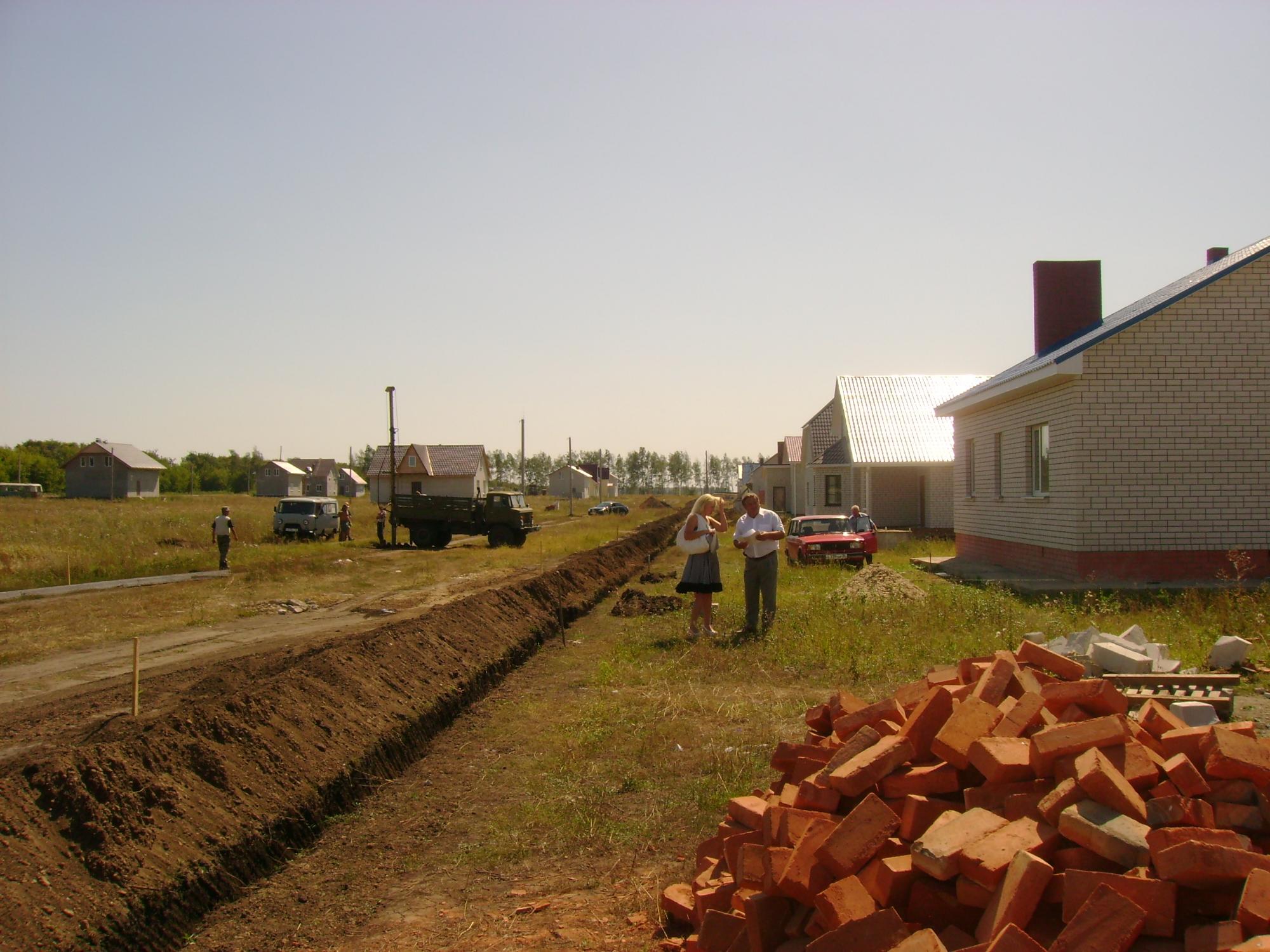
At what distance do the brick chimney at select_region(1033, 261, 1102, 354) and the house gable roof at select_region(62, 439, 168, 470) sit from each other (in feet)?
263

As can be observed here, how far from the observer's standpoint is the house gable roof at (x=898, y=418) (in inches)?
1133

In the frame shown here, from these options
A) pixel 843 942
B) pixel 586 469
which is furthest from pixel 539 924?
pixel 586 469

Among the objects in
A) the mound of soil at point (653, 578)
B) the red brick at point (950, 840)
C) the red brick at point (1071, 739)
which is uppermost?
the red brick at point (1071, 739)

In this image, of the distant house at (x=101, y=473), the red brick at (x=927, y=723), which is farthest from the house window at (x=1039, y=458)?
the distant house at (x=101, y=473)

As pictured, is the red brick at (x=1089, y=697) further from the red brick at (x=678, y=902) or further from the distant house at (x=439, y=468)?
the distant house at (x=439, y=468)

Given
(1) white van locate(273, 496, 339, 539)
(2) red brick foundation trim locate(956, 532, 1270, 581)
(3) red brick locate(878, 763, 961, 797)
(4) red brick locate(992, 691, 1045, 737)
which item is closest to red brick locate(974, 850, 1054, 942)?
(3) red brick locate(878, 763, 961, 797)

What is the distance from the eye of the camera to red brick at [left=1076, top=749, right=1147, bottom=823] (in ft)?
10.4

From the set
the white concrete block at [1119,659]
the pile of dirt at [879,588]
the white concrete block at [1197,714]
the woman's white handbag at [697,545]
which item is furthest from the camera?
the pile of dirt at [879,588]

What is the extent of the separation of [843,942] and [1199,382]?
1347 cm

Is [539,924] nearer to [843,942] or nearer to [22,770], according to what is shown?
[843,942]

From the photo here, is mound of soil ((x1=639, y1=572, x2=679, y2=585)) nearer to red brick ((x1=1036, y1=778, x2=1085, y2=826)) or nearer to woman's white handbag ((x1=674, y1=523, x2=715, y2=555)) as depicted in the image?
woman's white handbag ((x1=674, y1=523, x2=715, y2=555))

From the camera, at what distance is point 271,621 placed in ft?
46.3

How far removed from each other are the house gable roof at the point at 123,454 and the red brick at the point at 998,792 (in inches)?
3471

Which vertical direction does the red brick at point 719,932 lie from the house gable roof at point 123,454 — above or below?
below
